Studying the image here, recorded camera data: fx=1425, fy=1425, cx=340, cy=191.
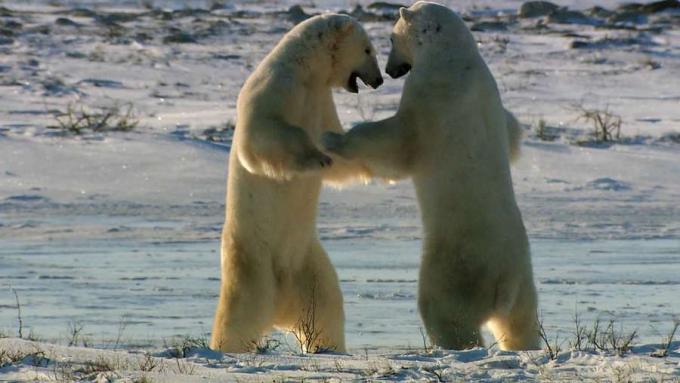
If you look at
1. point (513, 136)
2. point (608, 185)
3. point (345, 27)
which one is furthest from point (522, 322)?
point (608, 185)

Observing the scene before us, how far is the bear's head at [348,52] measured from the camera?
5715mm

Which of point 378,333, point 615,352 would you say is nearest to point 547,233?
point 378,333

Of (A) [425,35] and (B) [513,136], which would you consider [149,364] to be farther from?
(B) [513,136]

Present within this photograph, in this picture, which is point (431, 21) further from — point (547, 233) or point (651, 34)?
point (651, 34)

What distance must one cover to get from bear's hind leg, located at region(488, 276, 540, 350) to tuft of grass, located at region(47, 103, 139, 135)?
25.0 ft

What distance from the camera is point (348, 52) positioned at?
18.9 feet

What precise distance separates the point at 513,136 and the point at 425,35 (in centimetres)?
56

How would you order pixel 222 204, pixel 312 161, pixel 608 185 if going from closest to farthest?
pixel 312 161 → pixel 222 204 → pixel 608 185

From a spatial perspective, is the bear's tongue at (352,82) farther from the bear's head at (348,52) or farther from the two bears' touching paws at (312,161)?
the two bears' touching paws at (312,161)

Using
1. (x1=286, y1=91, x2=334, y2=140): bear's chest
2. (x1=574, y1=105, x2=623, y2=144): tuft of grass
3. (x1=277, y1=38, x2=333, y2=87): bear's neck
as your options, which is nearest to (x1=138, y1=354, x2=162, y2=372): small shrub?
(x1=286, y1=91, x2=334, y2=140): bear's chest

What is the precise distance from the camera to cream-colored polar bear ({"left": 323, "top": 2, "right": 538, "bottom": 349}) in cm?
496

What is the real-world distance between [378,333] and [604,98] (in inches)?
377

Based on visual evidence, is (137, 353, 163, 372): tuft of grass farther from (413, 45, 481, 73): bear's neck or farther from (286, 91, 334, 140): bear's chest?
(413, 45, 481, 73): bear's neck

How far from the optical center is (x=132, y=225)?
9273 mm
